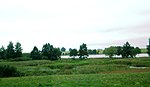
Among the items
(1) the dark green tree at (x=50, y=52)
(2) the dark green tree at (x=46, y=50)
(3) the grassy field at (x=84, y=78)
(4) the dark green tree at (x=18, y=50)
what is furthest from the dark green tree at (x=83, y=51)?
(3) the grassy field at (x=84, y=78)

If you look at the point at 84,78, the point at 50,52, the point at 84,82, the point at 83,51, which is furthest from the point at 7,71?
the point at 83,51

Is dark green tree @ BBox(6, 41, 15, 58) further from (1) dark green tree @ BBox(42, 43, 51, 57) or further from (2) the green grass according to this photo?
(2) the green grass

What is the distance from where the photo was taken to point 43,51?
172125mm

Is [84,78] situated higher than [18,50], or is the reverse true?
[18,50]

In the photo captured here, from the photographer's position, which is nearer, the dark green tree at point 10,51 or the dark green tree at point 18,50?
the dark green tree at point 10,51

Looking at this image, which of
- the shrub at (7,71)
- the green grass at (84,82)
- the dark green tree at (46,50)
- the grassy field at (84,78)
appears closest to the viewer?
the green grass at (84,82)

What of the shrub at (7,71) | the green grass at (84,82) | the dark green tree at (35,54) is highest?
the dark green tree at (35,54)

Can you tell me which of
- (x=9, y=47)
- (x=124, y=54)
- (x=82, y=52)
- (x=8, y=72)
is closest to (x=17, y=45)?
(x=9, y=47)

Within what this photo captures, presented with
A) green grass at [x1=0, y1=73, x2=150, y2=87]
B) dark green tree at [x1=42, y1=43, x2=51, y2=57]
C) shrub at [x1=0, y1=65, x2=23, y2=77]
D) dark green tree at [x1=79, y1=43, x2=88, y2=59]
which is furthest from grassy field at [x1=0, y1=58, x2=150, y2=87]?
dark green tree at [x1=79, y1=43, x2=88, y2=59]

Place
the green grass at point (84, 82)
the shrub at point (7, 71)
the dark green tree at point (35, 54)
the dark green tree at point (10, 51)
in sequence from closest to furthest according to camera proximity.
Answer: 1. the green grass at point (84, 82)
2. the shrub at point (7, 71)
3. the dark green tree at point (35, 54)
4. the dark green tree at point (10, 51)

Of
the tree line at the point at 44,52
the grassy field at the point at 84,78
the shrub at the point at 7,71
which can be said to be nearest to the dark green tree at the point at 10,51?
the tree line at the point at 44,52

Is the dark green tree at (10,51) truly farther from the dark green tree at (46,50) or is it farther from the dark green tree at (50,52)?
the dark green tree at (50,52)

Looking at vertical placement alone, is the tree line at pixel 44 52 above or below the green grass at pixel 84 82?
above

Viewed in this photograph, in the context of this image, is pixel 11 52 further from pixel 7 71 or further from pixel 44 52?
pixel 7 71
